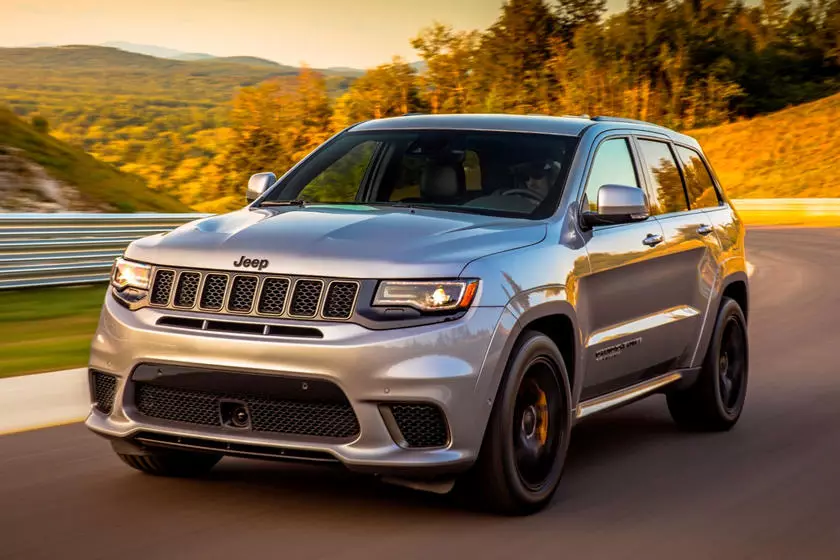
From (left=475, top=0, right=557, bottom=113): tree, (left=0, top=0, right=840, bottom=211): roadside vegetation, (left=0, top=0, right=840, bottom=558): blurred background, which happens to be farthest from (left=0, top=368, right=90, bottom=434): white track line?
(left=475, top=0, right=557, bottom=113): tree

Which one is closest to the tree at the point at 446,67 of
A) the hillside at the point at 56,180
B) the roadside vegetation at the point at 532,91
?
the roadside vegetation at the point at 532,91

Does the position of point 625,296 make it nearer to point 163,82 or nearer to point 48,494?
point 48,494

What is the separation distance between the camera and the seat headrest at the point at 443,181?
23.6 ft

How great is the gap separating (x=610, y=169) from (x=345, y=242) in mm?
2119

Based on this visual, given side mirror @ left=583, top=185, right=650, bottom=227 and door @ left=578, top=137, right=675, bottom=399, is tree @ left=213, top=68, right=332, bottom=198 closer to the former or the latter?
door @ left=578, top=137, right=675, bottom=399

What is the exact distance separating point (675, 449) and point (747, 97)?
94.6 metres

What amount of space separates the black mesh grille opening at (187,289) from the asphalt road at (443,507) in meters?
0.89

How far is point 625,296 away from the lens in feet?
24.3

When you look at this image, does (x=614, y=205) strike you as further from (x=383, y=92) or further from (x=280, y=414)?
(x=383, y=92)

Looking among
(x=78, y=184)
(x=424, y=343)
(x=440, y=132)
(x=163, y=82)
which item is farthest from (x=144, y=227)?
(x=163, y=82)

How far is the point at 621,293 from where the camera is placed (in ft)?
24.1

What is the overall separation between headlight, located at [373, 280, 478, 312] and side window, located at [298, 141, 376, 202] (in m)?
1.73

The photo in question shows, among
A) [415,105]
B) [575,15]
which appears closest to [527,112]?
[415,105]

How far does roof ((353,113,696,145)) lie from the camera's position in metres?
7.56
